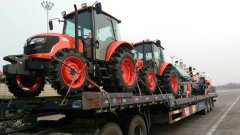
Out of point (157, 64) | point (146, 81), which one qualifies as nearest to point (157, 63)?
point (157, 64)

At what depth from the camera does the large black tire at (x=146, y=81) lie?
955 centimetres

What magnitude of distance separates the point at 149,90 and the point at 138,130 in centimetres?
181

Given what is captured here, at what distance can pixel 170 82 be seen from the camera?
38.7 feet

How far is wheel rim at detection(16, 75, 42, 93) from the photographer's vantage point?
7.33 metres

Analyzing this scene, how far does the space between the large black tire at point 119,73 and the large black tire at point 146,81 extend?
1180 millimetres

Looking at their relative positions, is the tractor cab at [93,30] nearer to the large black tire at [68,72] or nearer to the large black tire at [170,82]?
the large black tire at [68,72]

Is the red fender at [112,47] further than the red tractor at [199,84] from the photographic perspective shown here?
No

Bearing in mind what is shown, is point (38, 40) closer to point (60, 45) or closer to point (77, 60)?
point (60, 45)

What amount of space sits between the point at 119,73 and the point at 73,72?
1.46 metres

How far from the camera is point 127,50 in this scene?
8.57 meters

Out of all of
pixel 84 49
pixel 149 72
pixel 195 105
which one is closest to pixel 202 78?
pixel 195 105

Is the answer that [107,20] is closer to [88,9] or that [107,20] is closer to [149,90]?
[88,9]

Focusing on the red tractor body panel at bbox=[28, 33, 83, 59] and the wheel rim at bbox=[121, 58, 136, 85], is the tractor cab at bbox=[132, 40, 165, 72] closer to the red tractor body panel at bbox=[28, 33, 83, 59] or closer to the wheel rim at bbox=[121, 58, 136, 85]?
the wheel rim at bbox=[121, 58, 136, 85]

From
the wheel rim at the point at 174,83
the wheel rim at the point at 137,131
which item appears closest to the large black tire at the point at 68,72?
the wheel rim at the point at 137,131
